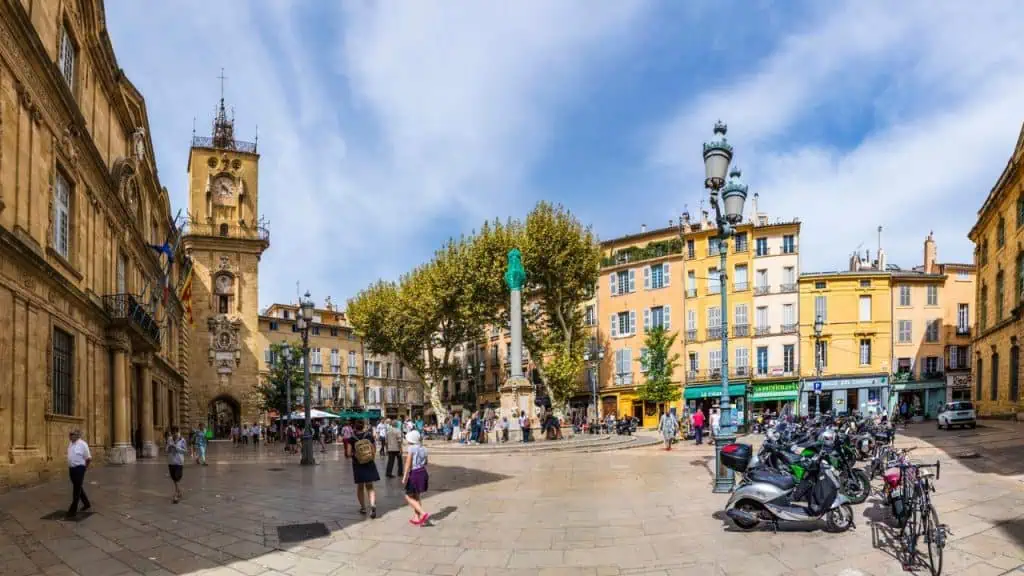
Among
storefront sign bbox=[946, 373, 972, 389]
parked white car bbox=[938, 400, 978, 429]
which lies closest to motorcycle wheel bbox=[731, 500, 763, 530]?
parked white car bbox=[938, 400, 978, 429]

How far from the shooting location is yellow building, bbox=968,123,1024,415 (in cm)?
2750

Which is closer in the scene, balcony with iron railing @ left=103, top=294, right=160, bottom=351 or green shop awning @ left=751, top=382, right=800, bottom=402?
balcony with iron railing @ left=103, top=294, right=160, bottom=351

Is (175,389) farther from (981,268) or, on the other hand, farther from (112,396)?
(981,268)

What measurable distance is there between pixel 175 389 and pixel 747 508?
39.6m

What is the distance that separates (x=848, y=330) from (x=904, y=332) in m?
3.59

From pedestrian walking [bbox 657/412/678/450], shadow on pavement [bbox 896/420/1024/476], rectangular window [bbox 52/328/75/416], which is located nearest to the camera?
shadow on pavement [bbox 896/420/1024/476]

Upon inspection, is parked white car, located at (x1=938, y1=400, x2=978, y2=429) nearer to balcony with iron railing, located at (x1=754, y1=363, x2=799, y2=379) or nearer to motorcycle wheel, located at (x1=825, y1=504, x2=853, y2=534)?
balcony with iron railing, located at (x1=754, y1=363, x2=799, y2=379)

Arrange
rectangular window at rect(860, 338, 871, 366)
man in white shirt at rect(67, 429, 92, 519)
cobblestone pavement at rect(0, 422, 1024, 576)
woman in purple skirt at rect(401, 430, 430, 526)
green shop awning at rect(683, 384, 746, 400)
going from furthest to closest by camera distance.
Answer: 1. green shop awning at rect(683, 384, 746, 400)
2. rectangular window at rect(860, 338, 871, 366)
3. man in white shirt at rect(67, 429, 92, 519)
4. woman in purple skirt at rect(401, 430, 430, 526)
5. cobblestone pavement at rect(0, 422, 1024, 576)

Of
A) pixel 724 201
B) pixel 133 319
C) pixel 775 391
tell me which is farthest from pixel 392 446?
pixel 775 391

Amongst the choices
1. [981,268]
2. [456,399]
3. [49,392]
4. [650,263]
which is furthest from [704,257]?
[49,392]

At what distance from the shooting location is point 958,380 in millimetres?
43344

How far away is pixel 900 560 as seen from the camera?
7.39m

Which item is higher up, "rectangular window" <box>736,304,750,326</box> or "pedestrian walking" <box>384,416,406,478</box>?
"rectangular window" <box>736,304,750,326</box>

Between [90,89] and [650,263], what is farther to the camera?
[650,263]
